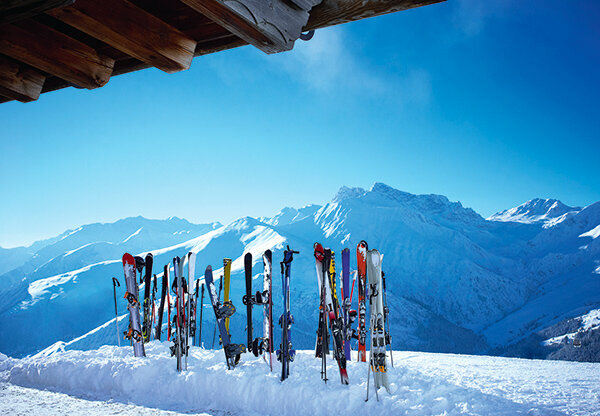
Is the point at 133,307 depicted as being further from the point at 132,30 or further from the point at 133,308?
the point at 132,30

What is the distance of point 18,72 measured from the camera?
6.95ft

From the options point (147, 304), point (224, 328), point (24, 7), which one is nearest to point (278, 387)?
point (224, 328)

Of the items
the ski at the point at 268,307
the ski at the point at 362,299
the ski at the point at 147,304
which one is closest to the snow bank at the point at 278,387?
the ski at the point at 268,307

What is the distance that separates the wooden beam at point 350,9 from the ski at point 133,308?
8.25 metres

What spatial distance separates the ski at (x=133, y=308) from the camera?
8.41 m

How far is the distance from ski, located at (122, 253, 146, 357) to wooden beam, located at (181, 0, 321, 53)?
816 cm

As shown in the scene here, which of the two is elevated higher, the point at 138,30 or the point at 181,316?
the point at 138,30

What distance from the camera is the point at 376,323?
599 cm

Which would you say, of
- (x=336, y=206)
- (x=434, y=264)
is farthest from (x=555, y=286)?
(x=336, y=206)

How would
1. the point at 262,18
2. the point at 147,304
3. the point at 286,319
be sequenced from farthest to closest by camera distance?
the point at 147,304, the point at 286,319, the point at 262,18

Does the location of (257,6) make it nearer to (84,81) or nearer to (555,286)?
(84,81)

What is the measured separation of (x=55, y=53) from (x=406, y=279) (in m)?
147

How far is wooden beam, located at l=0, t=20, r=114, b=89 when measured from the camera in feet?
5.89

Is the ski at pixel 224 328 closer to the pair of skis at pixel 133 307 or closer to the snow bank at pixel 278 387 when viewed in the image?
the snow bank at pixel 278 387
